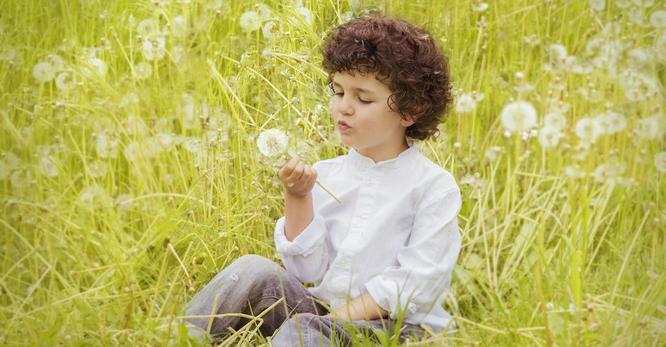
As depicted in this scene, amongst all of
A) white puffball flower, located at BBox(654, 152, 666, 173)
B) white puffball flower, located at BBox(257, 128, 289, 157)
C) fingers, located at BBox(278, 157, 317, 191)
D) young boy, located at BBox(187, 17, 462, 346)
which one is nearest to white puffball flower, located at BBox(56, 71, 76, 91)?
white puffball flower, located at BBox(257, 128, 289, 157)

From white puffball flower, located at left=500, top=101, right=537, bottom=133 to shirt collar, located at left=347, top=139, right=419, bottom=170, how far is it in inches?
19.4

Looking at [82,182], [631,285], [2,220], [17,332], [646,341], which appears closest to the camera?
[646,341]

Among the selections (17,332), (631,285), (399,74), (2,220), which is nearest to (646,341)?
(631,285)

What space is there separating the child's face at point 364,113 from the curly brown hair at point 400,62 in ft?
0.04

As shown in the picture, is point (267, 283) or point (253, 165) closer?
point (267, 283)

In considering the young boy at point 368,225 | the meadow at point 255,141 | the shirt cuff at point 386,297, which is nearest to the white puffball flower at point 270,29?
the meadow at point 255,141

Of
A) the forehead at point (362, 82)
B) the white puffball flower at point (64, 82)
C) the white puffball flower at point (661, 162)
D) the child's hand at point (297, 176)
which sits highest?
the forehead at point (362, 82)

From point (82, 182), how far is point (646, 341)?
1.41 meters

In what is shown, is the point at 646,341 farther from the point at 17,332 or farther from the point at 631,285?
the point at 17,332

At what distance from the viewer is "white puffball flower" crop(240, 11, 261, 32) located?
243cm

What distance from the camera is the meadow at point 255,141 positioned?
6.70 feet

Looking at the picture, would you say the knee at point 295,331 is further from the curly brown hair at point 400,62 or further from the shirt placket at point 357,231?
the curly brown hair at point 400,62

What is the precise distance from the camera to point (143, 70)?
8.24ft

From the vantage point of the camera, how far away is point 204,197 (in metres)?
2.19
